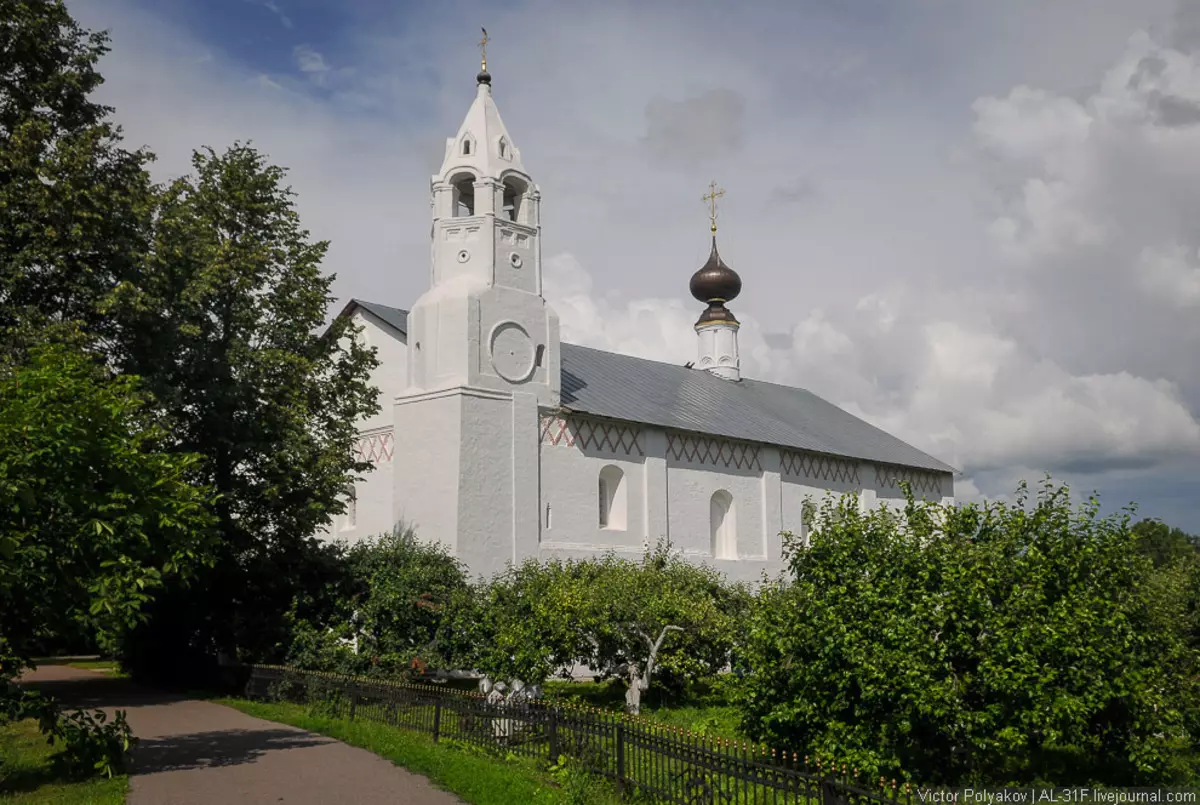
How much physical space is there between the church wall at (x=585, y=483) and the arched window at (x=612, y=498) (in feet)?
0.20

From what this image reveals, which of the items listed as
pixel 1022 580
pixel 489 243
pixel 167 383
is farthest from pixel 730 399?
pixel 1022 580

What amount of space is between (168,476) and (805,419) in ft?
105

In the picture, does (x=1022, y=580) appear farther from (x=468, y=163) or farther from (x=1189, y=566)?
(x=468, y=163)

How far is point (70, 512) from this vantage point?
38.4ft

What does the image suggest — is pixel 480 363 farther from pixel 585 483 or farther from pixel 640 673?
pixel 640 673

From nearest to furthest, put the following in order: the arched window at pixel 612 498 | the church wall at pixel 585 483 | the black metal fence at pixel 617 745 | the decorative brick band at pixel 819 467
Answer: the black metal fence at pixel 617 745
the church wall at pixel 585 483
the arched window at pixel 612 498
the decorative brick band at pixel 819 467

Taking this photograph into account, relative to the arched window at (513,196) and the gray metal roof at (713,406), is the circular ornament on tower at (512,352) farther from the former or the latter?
the arched window at (513,196)

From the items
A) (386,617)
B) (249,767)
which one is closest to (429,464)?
(386,617)

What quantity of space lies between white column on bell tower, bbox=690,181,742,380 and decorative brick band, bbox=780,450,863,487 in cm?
688

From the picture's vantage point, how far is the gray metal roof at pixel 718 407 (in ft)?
103

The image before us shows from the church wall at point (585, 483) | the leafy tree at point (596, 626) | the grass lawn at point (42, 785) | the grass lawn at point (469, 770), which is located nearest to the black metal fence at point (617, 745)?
the grass lawn at point (469, 770)

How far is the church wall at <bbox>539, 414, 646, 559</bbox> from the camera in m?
27.5

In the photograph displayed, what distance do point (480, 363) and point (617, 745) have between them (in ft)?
52.9

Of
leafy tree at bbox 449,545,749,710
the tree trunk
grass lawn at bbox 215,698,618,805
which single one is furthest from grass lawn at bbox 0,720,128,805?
the tree trunk
